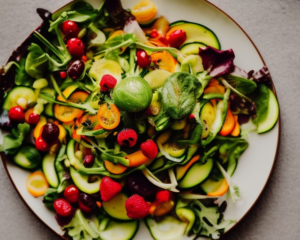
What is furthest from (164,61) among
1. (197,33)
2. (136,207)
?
(136,207)

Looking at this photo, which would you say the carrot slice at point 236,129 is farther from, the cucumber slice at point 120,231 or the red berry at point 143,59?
the cucumber slice at point 120,231

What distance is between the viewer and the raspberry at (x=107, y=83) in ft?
5.50

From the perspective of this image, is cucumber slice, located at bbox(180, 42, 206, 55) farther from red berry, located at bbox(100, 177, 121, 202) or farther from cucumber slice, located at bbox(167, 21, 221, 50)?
red berry, located at bbox(100, 177, 121, 202)

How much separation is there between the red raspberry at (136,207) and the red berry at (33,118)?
0.66 m

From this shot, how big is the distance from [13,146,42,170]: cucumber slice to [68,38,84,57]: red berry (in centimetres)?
56

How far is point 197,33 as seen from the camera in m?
1.79

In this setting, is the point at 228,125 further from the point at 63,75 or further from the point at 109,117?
the point at 63,75

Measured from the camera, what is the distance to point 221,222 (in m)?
1.70

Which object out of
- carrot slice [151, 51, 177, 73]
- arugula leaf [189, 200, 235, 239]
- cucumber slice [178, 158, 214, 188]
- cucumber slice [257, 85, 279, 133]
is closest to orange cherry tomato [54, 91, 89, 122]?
carrot slice [151, 51, 177, 73]

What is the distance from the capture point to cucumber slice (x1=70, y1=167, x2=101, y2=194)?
5.65ft

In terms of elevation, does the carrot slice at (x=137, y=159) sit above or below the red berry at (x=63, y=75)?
below

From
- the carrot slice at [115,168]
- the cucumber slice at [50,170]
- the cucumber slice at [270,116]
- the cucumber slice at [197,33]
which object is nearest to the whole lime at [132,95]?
the carrot slice at [115,168]

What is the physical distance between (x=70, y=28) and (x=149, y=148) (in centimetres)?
78

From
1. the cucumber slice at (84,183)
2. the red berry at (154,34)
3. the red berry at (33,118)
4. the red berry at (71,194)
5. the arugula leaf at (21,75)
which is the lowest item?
the red berry at (71,194)
